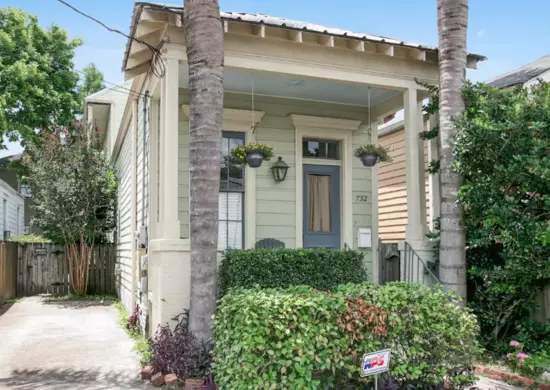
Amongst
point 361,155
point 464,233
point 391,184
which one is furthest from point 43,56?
point 464,233

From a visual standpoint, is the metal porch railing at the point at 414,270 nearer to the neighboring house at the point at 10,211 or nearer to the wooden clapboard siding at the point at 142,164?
the wooden clapboard siding at the point at 142,164

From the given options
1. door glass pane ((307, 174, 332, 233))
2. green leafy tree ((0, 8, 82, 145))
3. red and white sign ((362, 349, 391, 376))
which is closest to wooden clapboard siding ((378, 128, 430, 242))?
door glass pane ((307, 174, 332, 233))

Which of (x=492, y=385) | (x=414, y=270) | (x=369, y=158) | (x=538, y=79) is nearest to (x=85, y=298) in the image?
(x=369, y=158)

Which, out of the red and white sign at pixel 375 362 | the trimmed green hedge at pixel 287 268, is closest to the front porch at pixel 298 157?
the trimmed green hedge at pixel 287 268

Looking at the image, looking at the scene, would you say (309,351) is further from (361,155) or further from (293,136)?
(293,136)

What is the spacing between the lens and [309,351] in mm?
4426

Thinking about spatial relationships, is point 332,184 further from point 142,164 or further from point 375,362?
point 375,362

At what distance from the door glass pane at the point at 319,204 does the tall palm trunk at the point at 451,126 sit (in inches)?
110

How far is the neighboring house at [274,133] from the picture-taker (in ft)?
22.1

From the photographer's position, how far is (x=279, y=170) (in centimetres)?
912

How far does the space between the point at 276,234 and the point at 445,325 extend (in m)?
4.46

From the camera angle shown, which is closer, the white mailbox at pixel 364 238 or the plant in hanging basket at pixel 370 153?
the plant in hanging basket at pixel 370 153

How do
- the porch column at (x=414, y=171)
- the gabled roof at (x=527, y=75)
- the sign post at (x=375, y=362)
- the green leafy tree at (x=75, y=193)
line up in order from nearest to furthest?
the sign post at (x=375, y=362)
the porch column at (x=414, y=171)
the gabled roof at (x=527, y=75)
the green leafy tree at (x=75, y=193)

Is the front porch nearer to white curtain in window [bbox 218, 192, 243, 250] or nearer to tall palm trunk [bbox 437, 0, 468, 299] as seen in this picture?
white curtain in window [bbox 218, 192, 243, 250]
